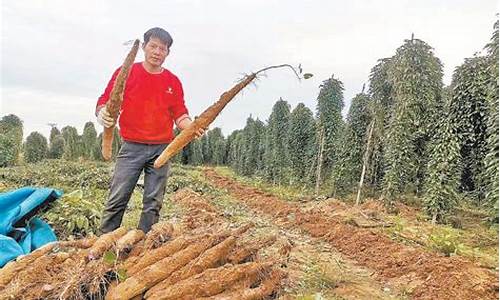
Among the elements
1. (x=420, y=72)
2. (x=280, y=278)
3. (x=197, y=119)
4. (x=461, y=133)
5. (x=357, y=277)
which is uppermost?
(x=420, y=72)

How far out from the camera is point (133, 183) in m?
3.73

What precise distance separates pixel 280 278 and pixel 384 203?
1122 centimetres

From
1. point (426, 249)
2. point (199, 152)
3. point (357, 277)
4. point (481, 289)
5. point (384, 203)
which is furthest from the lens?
point (199, 152)

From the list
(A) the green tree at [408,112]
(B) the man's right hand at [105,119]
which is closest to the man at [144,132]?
(B) the man's right hand at [105,119]

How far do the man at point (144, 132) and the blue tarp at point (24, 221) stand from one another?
685 mm

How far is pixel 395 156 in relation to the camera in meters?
14.1

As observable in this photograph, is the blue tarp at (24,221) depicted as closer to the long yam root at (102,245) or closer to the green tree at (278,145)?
the long yam root at (102,245)

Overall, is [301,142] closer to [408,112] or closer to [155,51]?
[408,112]

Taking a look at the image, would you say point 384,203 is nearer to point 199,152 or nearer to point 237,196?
point 237,196

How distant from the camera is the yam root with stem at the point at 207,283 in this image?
2.66m

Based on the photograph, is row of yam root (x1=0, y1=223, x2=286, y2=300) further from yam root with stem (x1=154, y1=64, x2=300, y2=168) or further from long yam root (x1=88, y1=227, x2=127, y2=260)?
yam root with stem (x1=154, y1=64, x2=300, y2=168)

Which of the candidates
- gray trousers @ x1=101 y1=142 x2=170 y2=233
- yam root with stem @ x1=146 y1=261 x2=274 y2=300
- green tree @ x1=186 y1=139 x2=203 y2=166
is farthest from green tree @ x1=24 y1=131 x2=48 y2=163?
yam root with stem @ x1=146 y1=261 x2=274 y2=300

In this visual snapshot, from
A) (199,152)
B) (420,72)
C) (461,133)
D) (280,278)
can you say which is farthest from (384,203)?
(199,152)

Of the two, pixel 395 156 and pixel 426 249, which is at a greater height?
pixel 395 156
